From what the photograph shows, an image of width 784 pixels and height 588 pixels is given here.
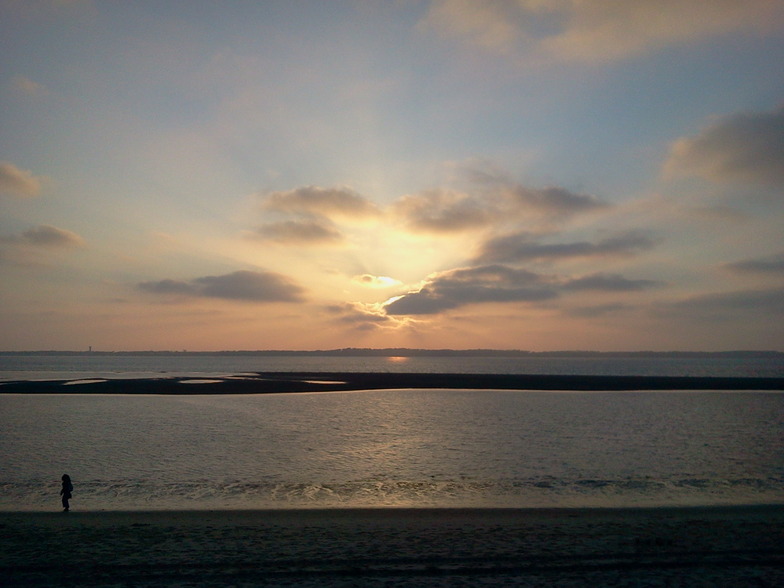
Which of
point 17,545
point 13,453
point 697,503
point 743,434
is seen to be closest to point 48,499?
point 17,545

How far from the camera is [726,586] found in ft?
41.7

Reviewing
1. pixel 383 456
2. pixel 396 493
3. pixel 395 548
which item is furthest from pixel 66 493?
pixel 383 456

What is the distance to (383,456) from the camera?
111 feet

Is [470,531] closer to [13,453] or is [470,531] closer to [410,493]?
[410,493]

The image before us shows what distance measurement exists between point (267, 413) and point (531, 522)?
4199 cm

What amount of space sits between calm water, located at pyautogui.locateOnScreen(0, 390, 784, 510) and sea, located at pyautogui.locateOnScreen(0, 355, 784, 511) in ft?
0.38

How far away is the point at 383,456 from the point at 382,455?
1.26 feet

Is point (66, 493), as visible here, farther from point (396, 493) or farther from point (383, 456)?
point (383, 456)

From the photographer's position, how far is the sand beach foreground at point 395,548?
1329 centimetres

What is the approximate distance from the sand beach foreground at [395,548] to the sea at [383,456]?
259cm

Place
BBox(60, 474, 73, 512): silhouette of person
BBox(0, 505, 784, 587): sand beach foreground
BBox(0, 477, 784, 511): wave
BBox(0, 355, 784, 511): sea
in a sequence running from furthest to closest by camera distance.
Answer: BBox(0, 355, 784, 511): sea
BBox(0, 477, 784, 511): wave
BBox(60, 474, 73, 512): silhouette of person
BBox(0, 505, 784, 587): sand beach foreground

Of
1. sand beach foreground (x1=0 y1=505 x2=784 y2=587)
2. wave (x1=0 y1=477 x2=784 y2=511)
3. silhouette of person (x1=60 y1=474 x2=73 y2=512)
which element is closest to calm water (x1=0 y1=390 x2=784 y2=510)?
wave (x1=0 y1=477 x2=784 y2=511)

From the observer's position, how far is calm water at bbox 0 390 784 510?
2378 cm

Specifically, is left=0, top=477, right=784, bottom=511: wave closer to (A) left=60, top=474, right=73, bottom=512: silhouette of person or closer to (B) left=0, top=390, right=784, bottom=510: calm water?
(B) left=0, top=390, right=784, bottom=510: calm water
